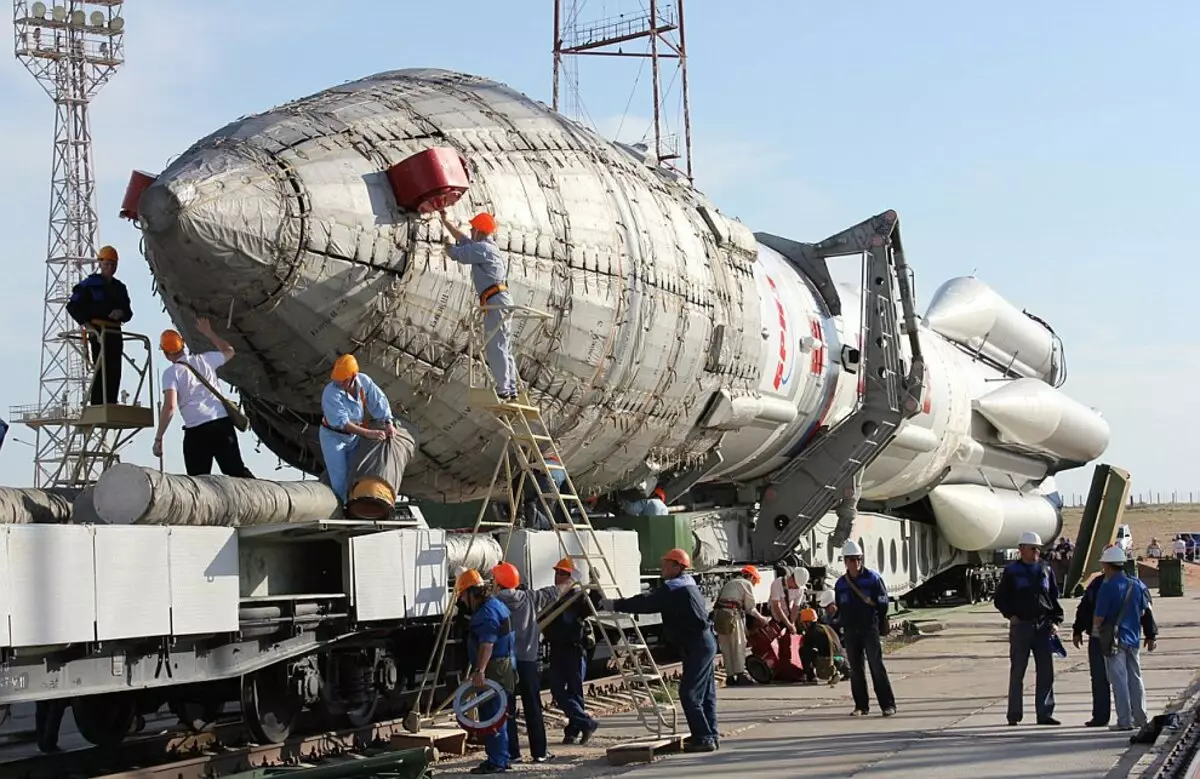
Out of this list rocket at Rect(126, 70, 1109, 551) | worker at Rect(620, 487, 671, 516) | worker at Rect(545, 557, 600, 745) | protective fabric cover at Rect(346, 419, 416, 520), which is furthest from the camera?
worker at Rect(620, 487, 671, 516)

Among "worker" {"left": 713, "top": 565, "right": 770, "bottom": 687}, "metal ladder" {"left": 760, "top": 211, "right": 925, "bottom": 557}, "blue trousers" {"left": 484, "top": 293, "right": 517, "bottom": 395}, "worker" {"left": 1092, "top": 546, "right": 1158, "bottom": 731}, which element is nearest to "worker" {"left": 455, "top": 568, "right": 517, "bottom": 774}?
"blue trousers" {"left": 484, "top": 293, "right": 517, "bottom": 395}

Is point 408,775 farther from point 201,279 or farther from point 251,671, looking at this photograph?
point 201,279

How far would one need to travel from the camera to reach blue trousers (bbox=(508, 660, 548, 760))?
31.8 ft

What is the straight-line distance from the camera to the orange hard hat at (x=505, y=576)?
9734 millimetres

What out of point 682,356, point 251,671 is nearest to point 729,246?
point 682,356

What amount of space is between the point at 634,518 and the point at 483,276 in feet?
13.0

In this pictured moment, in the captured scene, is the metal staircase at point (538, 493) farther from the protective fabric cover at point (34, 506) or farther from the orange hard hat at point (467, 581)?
the protective fabric cover at point (34, 506)

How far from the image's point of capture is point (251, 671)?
8.92 metres

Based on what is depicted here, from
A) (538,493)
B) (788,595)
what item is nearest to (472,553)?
(538,493)

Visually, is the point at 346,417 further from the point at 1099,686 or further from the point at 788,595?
the point at 788,595

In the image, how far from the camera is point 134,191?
10.2m

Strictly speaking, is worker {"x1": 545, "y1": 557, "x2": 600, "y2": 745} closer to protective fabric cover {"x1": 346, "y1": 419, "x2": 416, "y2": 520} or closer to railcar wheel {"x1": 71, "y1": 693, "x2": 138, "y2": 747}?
protective fabric cover {"x1": 346, "y1": 419, "x2": 416, "y2": 520}

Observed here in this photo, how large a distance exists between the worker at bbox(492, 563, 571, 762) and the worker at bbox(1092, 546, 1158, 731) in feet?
12.9

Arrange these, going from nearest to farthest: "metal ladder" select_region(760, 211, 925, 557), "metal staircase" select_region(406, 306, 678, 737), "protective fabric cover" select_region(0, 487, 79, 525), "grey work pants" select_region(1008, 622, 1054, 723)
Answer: "protective fabric cover" select_region(0, 487, 79, 525) → "metal staircase" select_region(406, 306, 678, 737) → "grey work pants" select_region(1008, 622, 1054, 723) → "metal ladder" select_region(760, 211, 925, 557)
